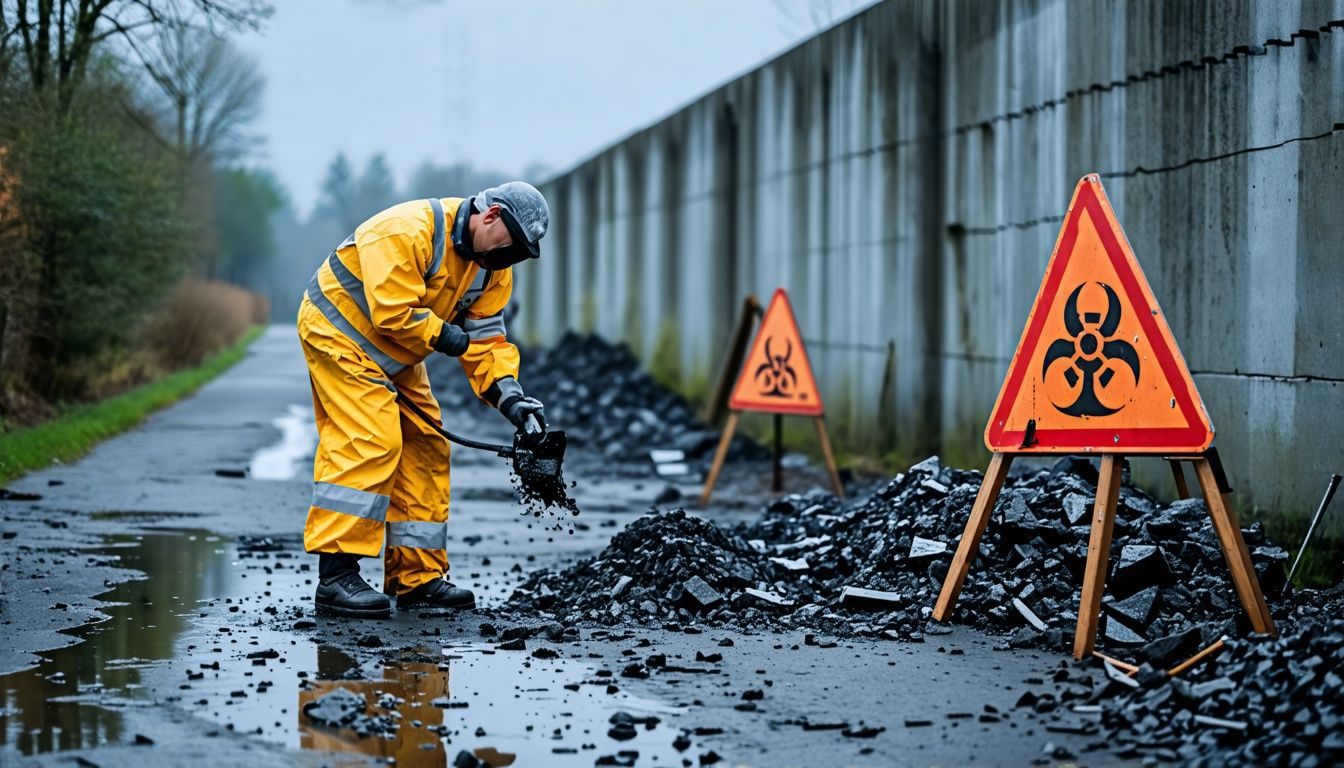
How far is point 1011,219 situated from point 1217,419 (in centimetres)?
326

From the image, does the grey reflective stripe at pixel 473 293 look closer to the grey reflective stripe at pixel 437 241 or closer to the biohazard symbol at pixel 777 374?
the grey reflective stripe at pixel 437 241

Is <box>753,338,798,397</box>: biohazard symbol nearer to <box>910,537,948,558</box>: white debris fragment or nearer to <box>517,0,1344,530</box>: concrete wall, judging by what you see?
<box>517,0,1344,530</box>: concrete wall

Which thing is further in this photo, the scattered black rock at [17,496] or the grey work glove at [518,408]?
→ the scattered black rock at [17,496]

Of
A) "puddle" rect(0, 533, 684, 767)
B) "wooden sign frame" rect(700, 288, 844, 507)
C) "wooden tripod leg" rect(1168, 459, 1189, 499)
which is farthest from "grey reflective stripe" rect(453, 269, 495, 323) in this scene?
"wooden sign frame" rect(700, 288, 844, 507)

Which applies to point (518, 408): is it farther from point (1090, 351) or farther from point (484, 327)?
point (1090, 351)

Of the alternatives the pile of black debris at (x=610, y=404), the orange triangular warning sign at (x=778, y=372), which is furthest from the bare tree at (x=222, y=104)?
the orange triangular warning sign at (x=778, y=372)

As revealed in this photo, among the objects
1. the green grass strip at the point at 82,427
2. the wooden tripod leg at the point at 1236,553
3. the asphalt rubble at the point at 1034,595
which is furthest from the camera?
the green grass strip at the point at 82,427

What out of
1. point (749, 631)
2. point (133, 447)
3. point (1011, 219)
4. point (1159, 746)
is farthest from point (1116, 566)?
point (133, 447)

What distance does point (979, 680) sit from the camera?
5492mm

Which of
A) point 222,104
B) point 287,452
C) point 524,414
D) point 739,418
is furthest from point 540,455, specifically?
point 222,104

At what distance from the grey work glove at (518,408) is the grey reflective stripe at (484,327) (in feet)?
0.71

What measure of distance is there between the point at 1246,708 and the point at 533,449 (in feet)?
11.8

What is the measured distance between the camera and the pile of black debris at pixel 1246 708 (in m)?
4.26

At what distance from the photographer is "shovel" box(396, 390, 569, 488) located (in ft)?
24.1
